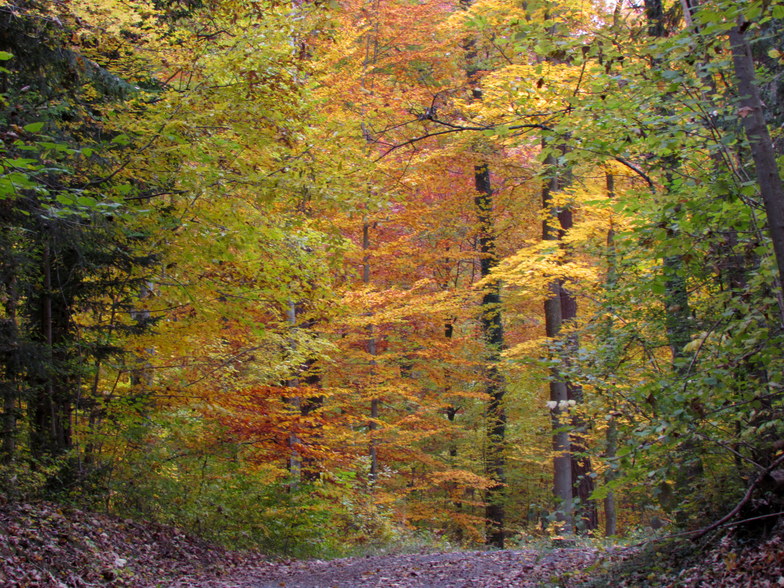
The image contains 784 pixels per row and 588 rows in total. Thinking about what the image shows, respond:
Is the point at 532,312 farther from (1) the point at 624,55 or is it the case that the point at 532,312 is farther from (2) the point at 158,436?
(1) the point at 624,55

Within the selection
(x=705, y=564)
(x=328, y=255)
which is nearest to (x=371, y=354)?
(x=328, y=255)

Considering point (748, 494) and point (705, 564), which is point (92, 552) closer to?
point (705, 564)

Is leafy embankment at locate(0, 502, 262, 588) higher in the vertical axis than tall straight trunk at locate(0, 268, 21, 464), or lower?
lower

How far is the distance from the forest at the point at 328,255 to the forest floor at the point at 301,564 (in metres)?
0.42

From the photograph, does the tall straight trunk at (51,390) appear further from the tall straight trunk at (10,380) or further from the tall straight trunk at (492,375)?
the tall straight trunk at (492,375)

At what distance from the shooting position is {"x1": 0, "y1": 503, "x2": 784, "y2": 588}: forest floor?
4.98m

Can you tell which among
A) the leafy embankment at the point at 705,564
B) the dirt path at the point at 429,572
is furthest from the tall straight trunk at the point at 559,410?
the leafy embankment at the point at 705,564

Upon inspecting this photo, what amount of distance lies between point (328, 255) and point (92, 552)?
478cm

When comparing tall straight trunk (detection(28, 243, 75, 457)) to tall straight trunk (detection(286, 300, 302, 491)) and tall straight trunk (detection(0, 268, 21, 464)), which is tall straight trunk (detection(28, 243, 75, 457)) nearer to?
tall straight trunk (detection(0, 268, 21, 464))

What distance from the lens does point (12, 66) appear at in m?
7.32

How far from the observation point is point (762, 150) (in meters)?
4.29

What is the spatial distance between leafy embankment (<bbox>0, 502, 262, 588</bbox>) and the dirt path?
45 cm

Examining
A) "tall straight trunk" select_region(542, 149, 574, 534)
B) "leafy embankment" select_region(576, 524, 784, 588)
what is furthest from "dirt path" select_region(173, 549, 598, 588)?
"tall straight trunk" select_region(542, 149, 574, 534)

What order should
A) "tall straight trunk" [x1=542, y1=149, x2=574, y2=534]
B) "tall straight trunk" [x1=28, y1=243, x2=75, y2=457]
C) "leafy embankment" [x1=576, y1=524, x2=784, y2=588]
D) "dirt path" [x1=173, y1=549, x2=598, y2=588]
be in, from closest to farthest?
"leafy embankment" [x1=576, y1=524, x2=784, y2=588]
"dirt path" [x1=173, y1=549, x2=598, y2=588]
"tall straight trunk" [x1=28, y1=243, x2=75, y2=457]
"tall straight trunk" [x1=542, y1=149, x2=574, y2=534]
